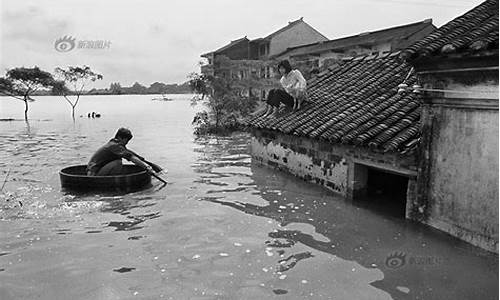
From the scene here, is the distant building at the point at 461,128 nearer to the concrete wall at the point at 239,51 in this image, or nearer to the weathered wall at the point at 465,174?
the weathered wall at the point at 465,174

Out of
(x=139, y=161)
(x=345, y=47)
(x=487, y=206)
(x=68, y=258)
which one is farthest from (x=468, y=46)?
(x=345, y=47)

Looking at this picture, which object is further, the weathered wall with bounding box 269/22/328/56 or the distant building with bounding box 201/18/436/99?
the weathered wall with bounding box 269/22/328/56

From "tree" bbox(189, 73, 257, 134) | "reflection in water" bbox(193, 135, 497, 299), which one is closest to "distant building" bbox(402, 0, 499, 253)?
"reflection in water" bbox(193, 135, 497, 299)

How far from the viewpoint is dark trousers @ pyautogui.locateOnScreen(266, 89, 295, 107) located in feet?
42.4

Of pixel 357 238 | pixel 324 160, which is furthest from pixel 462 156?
pixel 324 160

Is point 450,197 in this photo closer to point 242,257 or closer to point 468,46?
point 468,46

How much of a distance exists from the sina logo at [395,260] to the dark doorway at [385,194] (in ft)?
6.24

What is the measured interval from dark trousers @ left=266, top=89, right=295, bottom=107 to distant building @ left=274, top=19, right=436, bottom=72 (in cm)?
979

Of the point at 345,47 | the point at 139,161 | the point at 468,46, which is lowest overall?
the point at 139,161

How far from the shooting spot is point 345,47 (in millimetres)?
27719

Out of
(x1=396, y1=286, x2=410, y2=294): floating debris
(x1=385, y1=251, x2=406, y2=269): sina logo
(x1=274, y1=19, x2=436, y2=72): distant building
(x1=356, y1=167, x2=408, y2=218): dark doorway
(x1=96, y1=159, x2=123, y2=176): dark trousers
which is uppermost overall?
(x1=274, y1=19, x2=436, y2=72): distant building

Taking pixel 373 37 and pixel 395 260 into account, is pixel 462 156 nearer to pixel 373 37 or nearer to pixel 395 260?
pixel 395 260

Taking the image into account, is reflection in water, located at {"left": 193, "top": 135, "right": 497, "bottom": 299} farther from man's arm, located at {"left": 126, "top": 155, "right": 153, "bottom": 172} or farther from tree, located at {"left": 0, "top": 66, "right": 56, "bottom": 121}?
tree, located at {"left": 0, "top": 66, "right": 56, "bottom": 121}

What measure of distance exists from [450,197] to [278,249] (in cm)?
282
